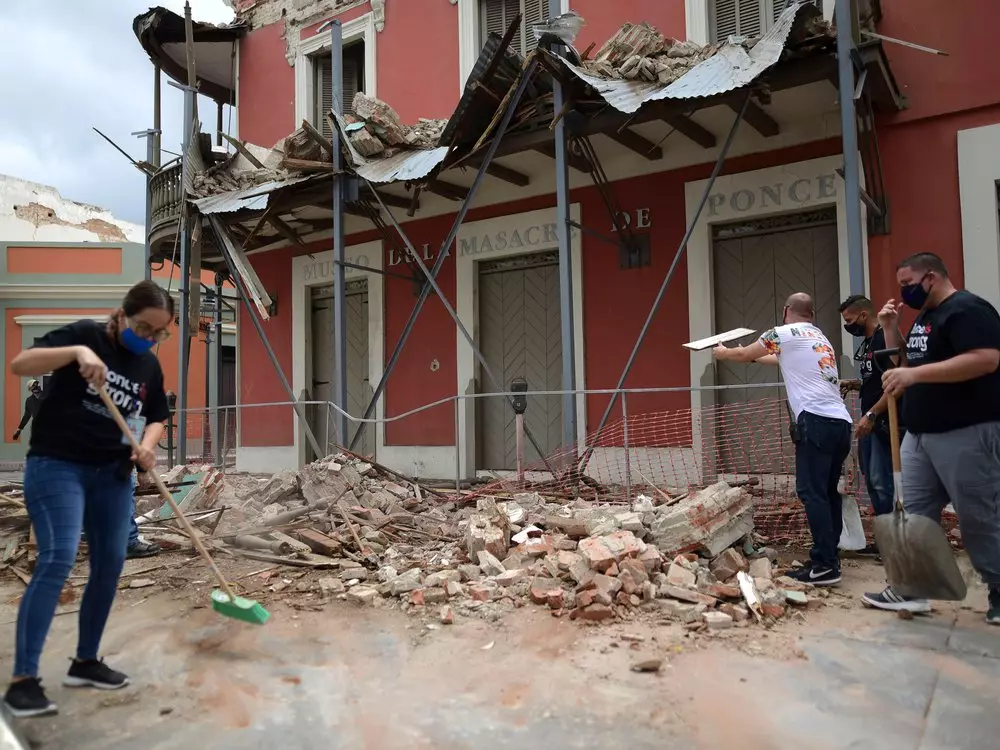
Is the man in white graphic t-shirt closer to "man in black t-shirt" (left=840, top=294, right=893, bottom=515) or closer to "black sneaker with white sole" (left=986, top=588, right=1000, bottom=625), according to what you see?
"man in black t-shirt" (left=840, top=294, right=893, bottom=515)

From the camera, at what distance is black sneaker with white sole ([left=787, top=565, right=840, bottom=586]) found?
14.3ft

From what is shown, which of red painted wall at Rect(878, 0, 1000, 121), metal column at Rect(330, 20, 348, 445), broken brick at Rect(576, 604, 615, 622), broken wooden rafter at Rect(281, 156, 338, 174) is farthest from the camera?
broken wooden rafter at Rect(281, 156, 338, 174)

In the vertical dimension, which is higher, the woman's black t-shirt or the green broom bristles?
the woman's black t-shirt

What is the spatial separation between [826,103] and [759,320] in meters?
2.32

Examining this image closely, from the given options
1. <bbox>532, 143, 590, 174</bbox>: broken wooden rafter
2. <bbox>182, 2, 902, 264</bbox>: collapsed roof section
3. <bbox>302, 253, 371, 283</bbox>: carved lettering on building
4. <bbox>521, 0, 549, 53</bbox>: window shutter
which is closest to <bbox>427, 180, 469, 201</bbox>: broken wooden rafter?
<bbox>182, 2, 902, 264</bbox>: collapsed roof section

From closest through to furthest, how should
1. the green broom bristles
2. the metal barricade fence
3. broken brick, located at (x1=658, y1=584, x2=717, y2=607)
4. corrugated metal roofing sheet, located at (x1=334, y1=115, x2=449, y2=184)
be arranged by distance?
the green broom bristles
broken brick, located at (x1=658, y1=584, x2=717, y2=607)
the metal barricade fence
corrugated metal roofing sheet, located at (x1=334, y1=115, x2=449, y2=184)

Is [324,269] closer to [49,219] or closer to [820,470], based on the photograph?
[820,470]

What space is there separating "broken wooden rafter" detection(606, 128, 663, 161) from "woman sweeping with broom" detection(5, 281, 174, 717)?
589cm

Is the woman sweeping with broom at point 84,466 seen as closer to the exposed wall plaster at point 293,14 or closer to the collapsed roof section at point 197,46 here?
the exposed wall plaster at point 293,14

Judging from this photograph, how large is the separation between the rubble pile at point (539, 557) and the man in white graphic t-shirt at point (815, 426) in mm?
305

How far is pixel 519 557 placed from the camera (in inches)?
190

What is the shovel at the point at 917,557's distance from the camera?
3555 mm

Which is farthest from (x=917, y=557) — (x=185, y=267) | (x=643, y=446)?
(x=185, y=267)

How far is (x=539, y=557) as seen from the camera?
15.9 ft
